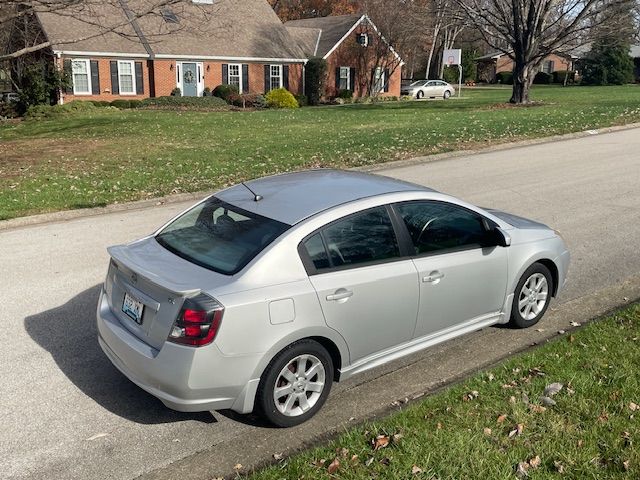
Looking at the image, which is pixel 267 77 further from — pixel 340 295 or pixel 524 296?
pixel 340 295

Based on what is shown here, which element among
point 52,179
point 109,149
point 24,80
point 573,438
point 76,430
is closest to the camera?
point 573,438

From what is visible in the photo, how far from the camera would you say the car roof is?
4695 millimetres

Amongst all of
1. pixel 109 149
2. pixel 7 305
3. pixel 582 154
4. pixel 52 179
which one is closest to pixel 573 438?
pixel 7 305

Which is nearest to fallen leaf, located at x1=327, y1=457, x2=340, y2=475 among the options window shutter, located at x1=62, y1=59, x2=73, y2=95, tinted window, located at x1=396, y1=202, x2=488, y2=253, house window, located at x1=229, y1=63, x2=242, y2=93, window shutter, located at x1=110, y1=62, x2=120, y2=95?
tinted window, located at x1=396, y1=202, x2=488, y2=253

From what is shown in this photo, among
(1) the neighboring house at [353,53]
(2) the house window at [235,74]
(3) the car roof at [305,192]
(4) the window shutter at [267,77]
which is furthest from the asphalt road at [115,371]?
(1) the neighboring house at [353,53]

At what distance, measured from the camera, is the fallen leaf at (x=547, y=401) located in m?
4.46

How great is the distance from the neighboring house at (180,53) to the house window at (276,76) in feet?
0.22

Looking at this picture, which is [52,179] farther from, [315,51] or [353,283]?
[315,51]

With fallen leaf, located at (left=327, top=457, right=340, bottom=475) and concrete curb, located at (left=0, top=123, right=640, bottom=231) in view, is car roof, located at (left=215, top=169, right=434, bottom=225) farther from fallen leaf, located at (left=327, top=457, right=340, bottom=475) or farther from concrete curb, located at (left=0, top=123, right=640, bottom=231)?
concrete curb, located at (left=0, top=123, right=640, bottom=231)

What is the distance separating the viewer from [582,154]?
1634 cm

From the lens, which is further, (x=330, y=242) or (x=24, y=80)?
(x=24, y=80)

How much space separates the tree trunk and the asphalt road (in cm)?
2408

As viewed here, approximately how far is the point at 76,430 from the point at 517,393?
3.06 m

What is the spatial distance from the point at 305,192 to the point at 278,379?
58.7 inches
